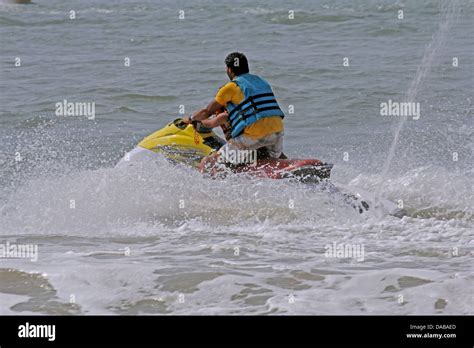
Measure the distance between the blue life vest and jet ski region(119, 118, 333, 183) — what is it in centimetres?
36

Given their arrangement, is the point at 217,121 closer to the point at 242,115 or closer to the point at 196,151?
the point at 242,115

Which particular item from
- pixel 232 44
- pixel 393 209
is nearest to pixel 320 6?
pixel 232 44

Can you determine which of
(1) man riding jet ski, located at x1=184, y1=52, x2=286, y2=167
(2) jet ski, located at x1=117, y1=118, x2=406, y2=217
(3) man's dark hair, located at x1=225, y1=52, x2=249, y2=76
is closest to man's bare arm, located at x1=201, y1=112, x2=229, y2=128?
(1) man riding jet ski, located at x1=184, y1=52, x2=286, y2=167

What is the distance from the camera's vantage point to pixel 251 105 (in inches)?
348

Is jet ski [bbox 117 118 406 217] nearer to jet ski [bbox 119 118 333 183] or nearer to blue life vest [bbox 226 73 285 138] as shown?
jet ski [bbox 119 118 333 183]

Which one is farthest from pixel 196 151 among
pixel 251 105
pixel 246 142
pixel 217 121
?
pixel 251 105

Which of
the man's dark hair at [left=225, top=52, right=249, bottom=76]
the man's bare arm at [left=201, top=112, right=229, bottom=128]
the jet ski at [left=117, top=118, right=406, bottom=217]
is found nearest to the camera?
the jet ski at [left=117, top=118, right=406, bottom=217]

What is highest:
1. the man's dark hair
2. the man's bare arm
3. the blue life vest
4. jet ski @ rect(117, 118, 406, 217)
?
the man's dark hair

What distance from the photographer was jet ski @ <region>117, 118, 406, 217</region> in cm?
870

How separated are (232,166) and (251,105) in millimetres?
611

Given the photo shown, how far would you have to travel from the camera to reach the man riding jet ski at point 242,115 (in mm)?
8797

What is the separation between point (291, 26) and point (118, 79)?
290 inches

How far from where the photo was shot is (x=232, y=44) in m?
20.8
